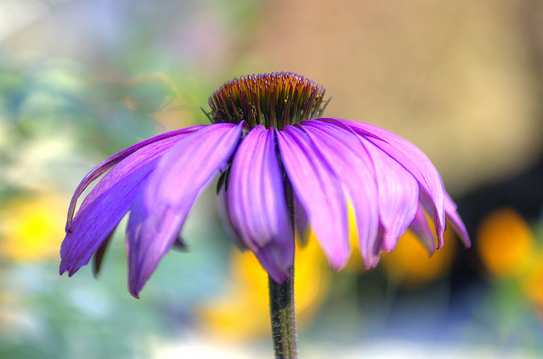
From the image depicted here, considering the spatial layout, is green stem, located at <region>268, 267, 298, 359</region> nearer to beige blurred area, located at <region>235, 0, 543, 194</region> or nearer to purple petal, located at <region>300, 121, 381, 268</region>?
purple petal, located at <region>300, 121, 381, 268</region>

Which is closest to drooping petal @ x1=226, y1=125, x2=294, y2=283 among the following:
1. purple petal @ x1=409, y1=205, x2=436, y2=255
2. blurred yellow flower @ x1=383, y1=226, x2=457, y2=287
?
purple petal @ x1=409, y1=205, x2=436, y2=255

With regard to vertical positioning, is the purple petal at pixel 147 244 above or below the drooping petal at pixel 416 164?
below

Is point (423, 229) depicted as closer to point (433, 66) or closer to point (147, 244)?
point (147, 244)

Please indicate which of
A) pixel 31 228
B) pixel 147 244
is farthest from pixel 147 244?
pixel 31 228

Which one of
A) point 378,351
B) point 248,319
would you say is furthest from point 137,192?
point 378,351

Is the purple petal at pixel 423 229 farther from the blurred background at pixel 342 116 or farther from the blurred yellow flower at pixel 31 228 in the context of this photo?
the blurred yellow flower at pixel 31 228

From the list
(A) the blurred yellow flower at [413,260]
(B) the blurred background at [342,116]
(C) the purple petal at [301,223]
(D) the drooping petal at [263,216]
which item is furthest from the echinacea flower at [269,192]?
(A) the blurred yellow flower at [413,260]
